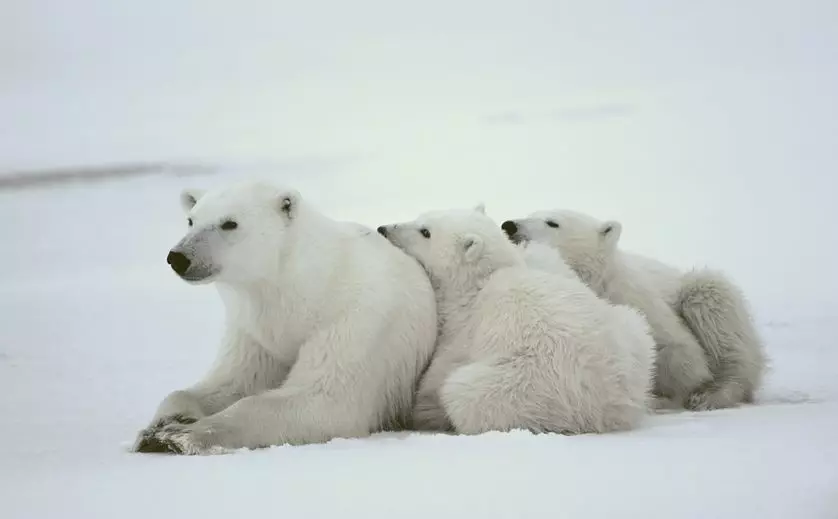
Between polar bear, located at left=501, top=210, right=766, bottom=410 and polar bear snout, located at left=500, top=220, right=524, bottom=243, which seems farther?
polar bear snout, located at left=500, top=220, right=524, bottom=243

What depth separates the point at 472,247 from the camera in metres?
3.43

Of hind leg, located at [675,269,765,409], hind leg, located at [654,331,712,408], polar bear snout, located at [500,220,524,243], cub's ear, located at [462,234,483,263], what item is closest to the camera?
cub's ear, located at [462,234,483,263]

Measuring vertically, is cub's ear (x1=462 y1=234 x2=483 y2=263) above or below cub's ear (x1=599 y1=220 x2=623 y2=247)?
above

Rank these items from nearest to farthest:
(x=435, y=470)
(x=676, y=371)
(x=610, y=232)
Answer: (x=435, y=470)
(x=676, y=371)
(x=610, y=232)

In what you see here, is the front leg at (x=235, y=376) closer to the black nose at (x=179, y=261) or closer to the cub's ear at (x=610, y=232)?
the black nose at (x=179, y=261)

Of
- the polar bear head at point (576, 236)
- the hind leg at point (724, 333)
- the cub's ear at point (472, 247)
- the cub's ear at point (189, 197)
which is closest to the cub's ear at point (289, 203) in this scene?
the cub's ear at point (189, 197)

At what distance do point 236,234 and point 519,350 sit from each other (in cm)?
88

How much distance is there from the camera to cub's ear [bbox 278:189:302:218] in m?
3.26

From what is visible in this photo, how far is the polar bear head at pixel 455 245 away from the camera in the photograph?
3457 mm

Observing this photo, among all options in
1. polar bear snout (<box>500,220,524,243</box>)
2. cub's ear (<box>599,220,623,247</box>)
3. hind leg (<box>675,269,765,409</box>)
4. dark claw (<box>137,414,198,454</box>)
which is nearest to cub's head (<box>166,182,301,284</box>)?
dark claw (<box>137,414,198,454</box>)

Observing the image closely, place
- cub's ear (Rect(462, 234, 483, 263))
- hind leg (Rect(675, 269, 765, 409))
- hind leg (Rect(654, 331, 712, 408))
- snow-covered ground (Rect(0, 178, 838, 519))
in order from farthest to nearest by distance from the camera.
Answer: hind leg (Rect(675, 269, 765, 409)) → hind leg (Rect(654, 331, 712, 408)) → cub's ear (Rect(462, 234, 483, 263)) → snow-covered ground (Rect(0, 178, 838, 519))

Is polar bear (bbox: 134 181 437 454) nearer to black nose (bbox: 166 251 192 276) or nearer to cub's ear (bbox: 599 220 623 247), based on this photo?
black nose (bbox: 166 251 192 276)

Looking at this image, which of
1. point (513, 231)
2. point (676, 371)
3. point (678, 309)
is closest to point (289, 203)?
point (513, 231)

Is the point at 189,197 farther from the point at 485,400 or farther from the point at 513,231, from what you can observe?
the point at 513,231
